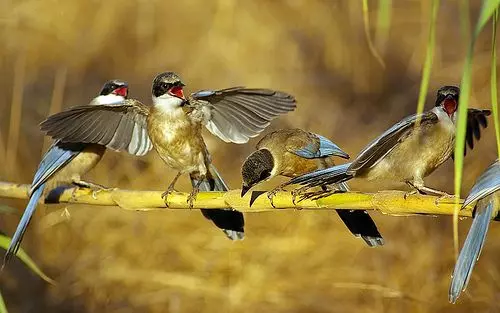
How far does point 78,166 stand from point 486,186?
177 centimetres

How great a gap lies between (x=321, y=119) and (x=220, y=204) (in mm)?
3973

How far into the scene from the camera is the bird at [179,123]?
9.68 feet

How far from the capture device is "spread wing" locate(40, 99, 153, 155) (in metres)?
2.93

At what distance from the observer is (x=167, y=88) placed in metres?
2.98

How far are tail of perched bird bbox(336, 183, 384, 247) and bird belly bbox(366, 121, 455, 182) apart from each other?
12 cm

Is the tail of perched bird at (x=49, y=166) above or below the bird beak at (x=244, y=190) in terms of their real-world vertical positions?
above

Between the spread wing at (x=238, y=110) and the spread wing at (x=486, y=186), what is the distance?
2.03ft

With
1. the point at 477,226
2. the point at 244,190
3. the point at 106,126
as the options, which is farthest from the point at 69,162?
the point at 477,226

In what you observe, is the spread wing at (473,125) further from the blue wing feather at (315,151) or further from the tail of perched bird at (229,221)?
the tail of perched bird at (229,221)

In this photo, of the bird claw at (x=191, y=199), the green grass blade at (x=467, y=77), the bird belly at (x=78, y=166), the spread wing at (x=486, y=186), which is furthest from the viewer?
the bird belly at (x=78, y=166)

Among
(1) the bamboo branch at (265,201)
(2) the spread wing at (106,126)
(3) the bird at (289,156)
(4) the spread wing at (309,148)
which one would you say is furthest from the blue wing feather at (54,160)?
(4) the spread wing at (309,148)

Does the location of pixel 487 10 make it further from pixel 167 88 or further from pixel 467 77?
pixel 167 88

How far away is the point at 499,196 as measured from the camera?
101 inches

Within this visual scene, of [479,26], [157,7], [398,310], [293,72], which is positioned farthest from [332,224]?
[479,26]
